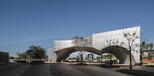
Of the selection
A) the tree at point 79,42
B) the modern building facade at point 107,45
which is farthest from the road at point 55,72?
the tree at point 79,42

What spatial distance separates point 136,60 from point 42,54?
2136 inches

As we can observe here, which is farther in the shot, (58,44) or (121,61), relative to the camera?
(58,44)

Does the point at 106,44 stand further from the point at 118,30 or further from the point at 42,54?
the point at 42,54

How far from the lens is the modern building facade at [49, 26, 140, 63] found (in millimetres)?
76963

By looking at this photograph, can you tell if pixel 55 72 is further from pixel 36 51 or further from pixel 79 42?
pixel 36 51

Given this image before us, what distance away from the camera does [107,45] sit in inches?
3383

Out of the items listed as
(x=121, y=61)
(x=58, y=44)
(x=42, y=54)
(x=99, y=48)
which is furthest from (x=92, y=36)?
(x=42, y=54)

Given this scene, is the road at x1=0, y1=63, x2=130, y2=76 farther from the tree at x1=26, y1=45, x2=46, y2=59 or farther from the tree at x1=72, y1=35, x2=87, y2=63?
the tree at x1=26, y1=45, x2=46, y2=59

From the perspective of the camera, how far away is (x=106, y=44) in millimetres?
87062

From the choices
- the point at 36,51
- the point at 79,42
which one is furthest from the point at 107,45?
the point at 36,51

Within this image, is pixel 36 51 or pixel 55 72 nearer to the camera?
pixel 55 72

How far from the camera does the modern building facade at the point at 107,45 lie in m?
77.0

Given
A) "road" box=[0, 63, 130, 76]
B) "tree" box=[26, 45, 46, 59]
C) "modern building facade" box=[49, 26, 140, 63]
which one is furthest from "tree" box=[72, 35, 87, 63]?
"road" box=[0, 63, 130, 76]

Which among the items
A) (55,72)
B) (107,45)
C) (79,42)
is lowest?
(55,72)
